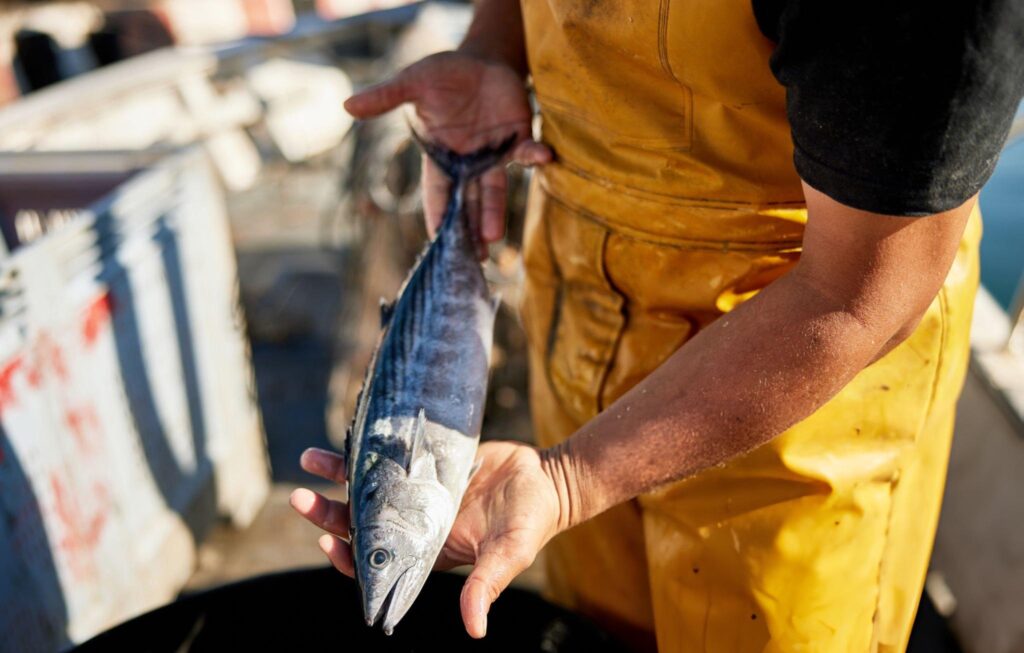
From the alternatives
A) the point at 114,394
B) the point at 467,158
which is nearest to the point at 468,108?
the point at 467,158

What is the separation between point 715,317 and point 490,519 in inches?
22.8

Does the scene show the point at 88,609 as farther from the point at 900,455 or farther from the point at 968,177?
the point at 968,177

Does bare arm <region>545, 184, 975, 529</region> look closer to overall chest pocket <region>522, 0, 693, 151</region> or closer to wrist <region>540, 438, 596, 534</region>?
wrist <region>540, 438, 596, 534</region>

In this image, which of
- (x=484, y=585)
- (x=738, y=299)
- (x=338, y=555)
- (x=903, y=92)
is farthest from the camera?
(x=738, y=299)

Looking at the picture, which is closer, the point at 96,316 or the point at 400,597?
the point at 400,597

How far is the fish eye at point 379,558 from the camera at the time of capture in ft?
3.93

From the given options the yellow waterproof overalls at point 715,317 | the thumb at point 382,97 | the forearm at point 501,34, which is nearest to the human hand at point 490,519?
the yellow waterproof overalls at point 715,317

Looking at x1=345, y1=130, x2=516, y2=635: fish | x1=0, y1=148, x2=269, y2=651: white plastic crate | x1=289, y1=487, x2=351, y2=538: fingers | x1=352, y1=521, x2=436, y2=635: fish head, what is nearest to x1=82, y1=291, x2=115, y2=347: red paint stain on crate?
x1=0, y1=148, x2=269, y2=651: white plastic crate

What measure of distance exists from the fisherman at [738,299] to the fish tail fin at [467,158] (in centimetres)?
6

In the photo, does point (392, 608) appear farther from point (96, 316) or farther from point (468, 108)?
point (96, 316)

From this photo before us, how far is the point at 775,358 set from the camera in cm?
A: 109

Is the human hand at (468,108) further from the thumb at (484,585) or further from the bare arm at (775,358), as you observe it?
the thumb at (484,585)

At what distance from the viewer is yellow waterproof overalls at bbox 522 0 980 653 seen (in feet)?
4.16

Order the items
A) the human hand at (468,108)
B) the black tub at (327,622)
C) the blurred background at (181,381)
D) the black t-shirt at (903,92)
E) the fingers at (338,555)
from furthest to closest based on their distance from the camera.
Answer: the blurred background at (181,381) < the human hand at (468,108) < the black tub at (327,622) < the fingers at (338,555) < the black t-shirt at (903,92)
